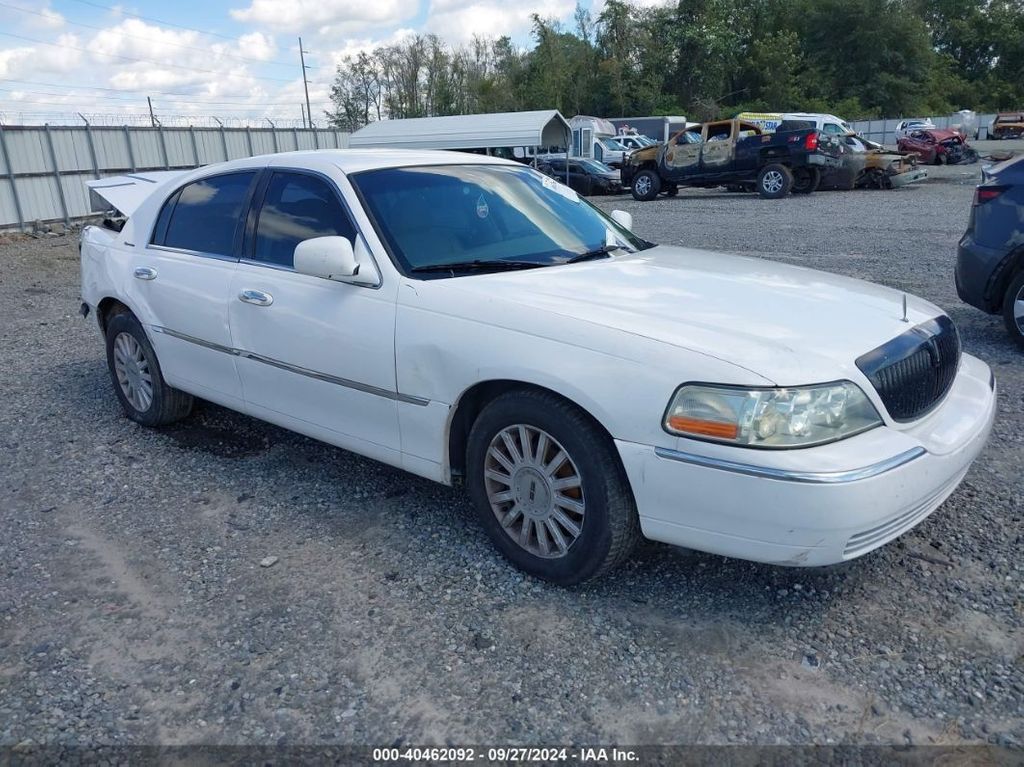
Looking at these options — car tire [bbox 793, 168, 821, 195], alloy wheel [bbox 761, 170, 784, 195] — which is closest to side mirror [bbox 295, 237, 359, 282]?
alloy wheel [bbox 761, 170, 784, 195]

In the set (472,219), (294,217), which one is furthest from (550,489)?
(294,217)

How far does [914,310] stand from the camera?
3.36m

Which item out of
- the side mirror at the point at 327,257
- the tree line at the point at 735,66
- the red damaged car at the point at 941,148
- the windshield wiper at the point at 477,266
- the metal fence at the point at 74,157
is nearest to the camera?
the side mirror at the point at 327,257

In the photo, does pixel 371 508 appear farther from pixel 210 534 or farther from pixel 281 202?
pixel 281 202

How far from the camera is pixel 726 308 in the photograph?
10.1 ft

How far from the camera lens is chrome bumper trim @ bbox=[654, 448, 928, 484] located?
252cm

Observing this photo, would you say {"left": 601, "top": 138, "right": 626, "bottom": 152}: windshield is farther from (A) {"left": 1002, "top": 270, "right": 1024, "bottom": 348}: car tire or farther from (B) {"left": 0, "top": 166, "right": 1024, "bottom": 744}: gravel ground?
(B) {"left": 0, "top": 166, "right": 1024, "bottom": 744}: gravel ground

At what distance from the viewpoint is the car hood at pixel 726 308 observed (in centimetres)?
272

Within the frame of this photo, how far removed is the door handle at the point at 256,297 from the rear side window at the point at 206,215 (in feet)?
1.23

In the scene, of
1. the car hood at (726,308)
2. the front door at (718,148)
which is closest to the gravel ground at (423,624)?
the car hood at (726,308)

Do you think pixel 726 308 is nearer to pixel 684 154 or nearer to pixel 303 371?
pixel 303 371

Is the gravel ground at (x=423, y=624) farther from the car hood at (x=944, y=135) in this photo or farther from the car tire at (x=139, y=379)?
the car hood at (x=944, y=135)

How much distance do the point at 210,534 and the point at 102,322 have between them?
230cm

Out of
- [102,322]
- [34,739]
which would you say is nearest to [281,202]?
[102,322]
